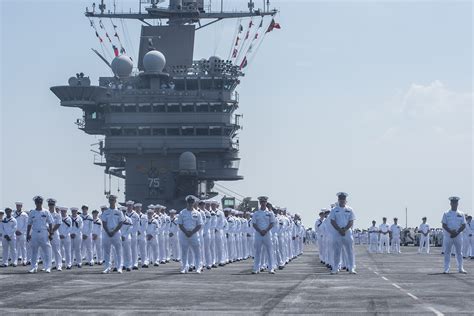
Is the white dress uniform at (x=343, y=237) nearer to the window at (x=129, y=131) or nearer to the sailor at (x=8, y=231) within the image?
the sailor at (x=8, y=231)

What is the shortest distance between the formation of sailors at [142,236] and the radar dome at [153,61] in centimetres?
2885

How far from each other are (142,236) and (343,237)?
8856 millimetres

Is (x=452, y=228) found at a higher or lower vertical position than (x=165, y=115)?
lower

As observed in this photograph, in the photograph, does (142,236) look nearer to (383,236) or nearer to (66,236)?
(66,236)

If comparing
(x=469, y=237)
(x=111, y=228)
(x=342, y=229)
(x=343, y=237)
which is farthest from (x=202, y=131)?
(x=342, y=229)

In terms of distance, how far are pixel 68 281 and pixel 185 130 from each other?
48.7m

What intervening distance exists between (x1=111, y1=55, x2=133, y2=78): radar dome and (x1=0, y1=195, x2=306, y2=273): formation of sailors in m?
31.0

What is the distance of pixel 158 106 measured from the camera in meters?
71.2

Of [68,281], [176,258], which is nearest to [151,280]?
[68,281]

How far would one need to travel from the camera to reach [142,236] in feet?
109

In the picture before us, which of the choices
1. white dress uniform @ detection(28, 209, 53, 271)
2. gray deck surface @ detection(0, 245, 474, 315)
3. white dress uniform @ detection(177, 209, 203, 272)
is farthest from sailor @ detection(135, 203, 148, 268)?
gray deck surface @ detection(0, 245, 474, 315)

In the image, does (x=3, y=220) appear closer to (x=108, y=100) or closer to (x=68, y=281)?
(x=68, y=281)

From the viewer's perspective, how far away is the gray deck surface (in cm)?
1545

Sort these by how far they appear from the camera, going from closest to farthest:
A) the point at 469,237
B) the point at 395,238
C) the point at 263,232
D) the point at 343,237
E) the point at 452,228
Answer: the point at 343,237, the point at 263,232, the point at 452,228, the point at 469,237, the point at 395,238
